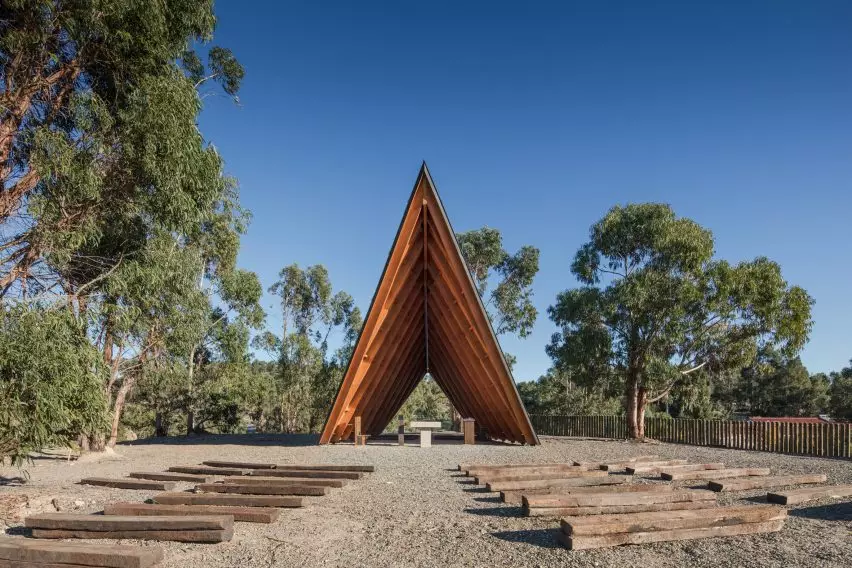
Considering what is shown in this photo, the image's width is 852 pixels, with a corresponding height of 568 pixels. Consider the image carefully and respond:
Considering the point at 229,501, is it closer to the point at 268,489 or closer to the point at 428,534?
the point at 268,489

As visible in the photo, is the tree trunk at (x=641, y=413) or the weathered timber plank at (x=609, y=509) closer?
the weathered timber plank at (x=609, y=509)

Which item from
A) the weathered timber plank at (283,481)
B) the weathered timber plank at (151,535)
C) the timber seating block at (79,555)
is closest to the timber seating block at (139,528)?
the weathered timber plank at (151,535)

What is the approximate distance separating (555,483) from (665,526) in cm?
290

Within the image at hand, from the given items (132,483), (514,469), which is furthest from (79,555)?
(514,469)

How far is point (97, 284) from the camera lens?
35.1 ft

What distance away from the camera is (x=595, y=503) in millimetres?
6062

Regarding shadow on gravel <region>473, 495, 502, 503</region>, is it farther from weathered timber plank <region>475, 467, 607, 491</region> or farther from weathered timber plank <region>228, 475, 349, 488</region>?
weathered timber plank <region>228, 475, 349, 488</region>

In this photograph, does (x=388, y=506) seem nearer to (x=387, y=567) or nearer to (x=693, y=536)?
(x=387, y=567)

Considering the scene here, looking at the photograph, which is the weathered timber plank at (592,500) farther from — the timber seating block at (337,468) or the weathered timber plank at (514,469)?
the timber seating block at (337,468)

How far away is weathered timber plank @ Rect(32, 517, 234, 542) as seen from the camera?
5156 millimetres

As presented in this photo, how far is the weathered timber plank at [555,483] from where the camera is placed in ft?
25.7

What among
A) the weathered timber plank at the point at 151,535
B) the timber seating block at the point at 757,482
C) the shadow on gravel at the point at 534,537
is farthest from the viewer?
the timber seating block at the point at 757,482

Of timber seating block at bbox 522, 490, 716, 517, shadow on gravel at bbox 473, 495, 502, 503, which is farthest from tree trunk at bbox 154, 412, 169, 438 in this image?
timber seating block at bbox 522, 490, 716, 517

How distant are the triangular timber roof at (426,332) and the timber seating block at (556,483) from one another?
4828 millimetres
